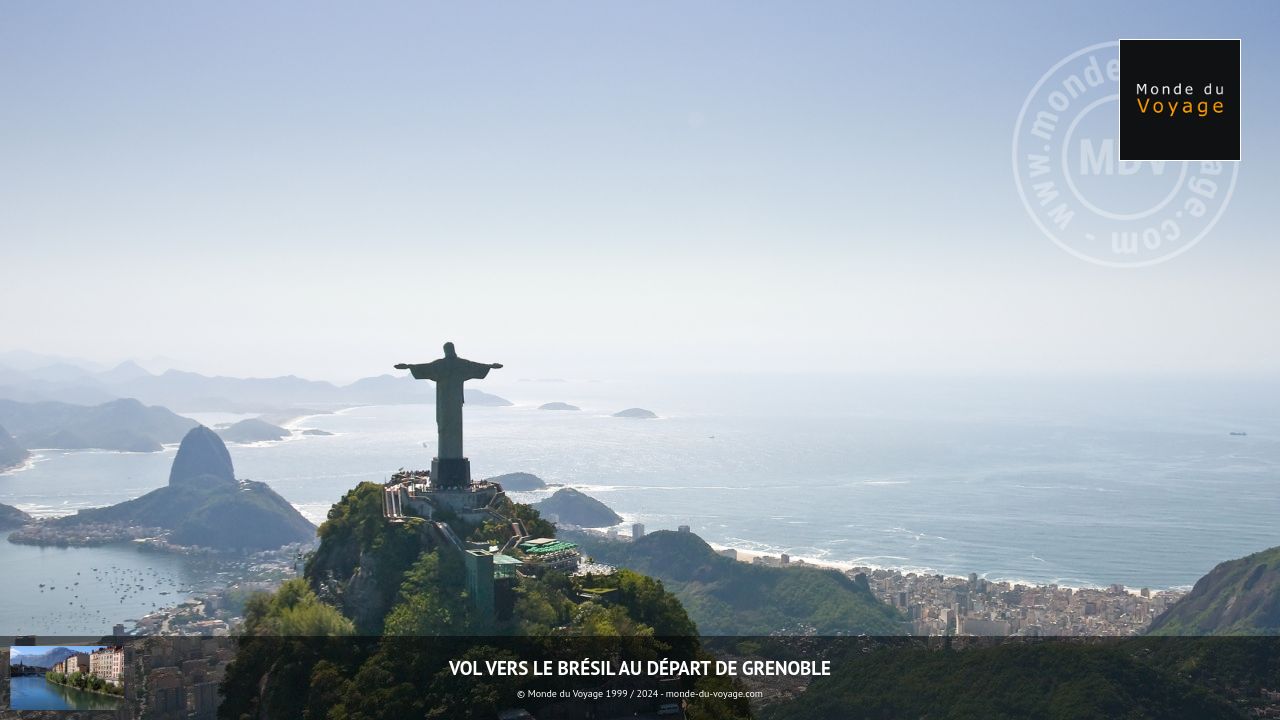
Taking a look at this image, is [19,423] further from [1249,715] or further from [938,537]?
[1249,715]

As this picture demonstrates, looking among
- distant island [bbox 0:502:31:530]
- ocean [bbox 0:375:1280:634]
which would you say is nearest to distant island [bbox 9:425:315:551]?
distant island [bbox 0:502:31:530]

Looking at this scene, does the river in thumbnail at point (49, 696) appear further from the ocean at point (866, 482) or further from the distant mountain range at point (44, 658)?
the ocean at point (866, 482)

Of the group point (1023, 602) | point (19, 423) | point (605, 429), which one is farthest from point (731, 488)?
point (19, 423)

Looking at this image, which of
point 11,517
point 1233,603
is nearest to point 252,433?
point 11,517

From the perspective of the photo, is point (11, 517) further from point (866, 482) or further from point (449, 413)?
point (866, 482)

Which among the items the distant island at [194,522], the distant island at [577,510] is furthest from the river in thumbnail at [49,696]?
the distant island at [577,510]

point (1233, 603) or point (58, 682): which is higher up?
point (58, 682)
